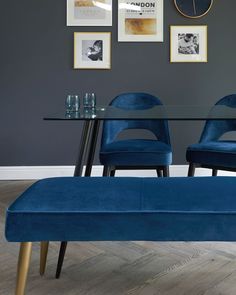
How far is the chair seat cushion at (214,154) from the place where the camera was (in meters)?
2.29

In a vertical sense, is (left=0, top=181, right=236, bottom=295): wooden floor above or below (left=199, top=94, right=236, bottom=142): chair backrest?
below

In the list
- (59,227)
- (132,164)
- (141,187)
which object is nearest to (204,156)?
Answer: (132,164)

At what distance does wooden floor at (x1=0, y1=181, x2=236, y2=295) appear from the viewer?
4.98ft

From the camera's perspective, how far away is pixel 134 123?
9.19ft

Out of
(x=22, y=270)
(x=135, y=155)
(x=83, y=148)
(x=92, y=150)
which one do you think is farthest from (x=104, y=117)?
(x=22, y=270)

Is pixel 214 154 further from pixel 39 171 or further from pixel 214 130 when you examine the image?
pixel 39 171

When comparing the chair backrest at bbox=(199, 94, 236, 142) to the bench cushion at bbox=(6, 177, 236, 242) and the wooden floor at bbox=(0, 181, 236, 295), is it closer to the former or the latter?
the wooden floor at bbox=(0, 181, 236, 295)

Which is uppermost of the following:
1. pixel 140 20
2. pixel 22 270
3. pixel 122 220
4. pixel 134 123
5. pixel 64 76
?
pixel 140 20

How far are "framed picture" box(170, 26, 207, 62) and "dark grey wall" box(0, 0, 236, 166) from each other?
0.06m

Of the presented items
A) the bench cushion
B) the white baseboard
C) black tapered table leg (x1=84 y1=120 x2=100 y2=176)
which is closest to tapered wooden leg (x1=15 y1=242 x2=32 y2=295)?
the bench cushion

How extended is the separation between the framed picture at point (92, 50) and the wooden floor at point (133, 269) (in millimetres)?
2046

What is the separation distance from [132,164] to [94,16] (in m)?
1.88

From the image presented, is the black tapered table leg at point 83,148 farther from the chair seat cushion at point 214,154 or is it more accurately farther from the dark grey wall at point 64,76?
the dark grey wall at point 64,76

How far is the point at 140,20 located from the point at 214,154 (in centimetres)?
182
